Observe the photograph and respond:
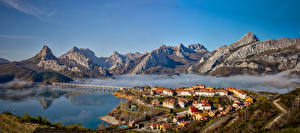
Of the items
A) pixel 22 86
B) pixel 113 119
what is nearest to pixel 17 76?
pixel 22 86

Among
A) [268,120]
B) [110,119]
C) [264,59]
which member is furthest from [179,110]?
[264,59]

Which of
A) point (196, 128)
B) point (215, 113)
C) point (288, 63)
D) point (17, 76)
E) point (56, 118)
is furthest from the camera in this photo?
point (17, 76)

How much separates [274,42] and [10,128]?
681 ft

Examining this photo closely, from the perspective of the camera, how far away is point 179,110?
5528 cm

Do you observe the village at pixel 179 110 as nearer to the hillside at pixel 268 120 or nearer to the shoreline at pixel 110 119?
the shoreline at pixel 110 119

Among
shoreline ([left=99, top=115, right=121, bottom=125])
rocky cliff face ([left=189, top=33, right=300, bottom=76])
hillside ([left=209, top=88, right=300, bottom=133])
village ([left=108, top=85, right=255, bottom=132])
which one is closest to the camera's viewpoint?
hillside ([left=209, top=88, right=300, bottom=133])

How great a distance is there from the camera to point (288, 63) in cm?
14288

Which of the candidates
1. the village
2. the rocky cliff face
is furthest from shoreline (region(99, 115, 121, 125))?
the rocky cliff face

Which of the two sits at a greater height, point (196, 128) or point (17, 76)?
point (17, 76)

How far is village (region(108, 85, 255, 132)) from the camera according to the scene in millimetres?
42969

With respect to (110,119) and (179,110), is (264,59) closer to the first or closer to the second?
(179,110)

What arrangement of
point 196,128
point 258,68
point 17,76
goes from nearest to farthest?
point 196,128
point 258,68
point 17,76

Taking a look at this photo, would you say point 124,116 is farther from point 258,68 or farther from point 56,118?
point 258,68

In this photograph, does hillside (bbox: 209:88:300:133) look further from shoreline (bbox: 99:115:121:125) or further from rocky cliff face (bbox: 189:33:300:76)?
rocky cliff face (bbox: 189:33:300:76)
